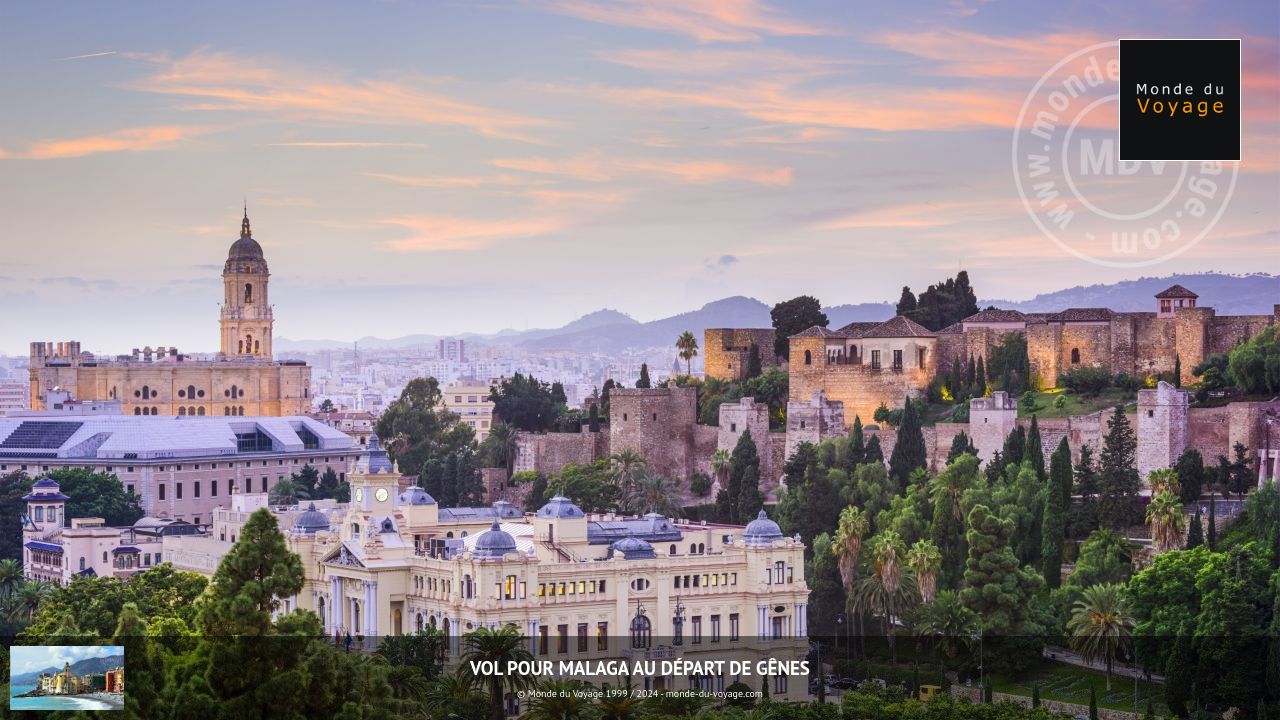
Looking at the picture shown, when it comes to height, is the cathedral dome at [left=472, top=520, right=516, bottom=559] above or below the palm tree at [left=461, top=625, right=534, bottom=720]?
above

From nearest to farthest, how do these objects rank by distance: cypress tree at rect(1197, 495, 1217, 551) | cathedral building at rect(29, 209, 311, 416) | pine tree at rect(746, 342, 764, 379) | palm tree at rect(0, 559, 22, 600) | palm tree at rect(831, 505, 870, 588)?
cypress tree at rect(1197, 495, 1217, 551) → palm tree at rect(831, 505, 870, 588) → palm tree at rect(0, 559, 22, 600) → pine tree at rect(746, 342, 764, 379) → cathedral building at rect(29, 209, 311, 416)

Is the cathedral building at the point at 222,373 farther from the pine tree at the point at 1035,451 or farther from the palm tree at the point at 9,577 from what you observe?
the pine tree at the point at 1035,451

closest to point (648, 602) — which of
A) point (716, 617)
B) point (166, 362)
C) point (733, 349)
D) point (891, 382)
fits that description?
point (716, 617)

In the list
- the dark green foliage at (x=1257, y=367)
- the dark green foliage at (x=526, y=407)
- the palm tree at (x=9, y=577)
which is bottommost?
the palm tree at (x=9, y=577)

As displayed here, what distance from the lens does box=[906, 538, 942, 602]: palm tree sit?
5562 centimetres

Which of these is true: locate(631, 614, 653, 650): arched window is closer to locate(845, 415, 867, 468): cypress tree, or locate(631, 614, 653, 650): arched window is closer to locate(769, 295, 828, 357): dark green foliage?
locate(845, 415, 867, 468): cypress tree

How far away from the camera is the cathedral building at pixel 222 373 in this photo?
114438 mm

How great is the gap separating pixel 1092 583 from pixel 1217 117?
48.3 feet

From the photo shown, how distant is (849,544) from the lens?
191 feet

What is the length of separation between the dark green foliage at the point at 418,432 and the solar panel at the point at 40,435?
12.0 metres

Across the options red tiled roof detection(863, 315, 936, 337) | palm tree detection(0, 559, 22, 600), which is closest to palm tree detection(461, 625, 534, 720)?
palm tree detection(0, 559, 22, 600)

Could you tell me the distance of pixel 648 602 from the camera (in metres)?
53.6

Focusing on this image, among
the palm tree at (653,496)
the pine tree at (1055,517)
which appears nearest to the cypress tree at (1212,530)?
the pine tree at (1055,517)

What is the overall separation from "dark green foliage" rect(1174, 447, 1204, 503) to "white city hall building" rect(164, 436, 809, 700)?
935 cm
